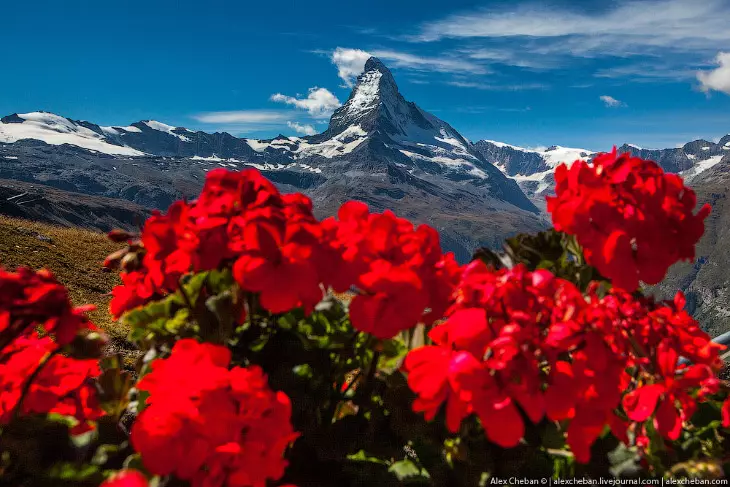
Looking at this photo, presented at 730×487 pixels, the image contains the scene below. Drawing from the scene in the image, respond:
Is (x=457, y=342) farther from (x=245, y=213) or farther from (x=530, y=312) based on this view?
(x=245, y=213)

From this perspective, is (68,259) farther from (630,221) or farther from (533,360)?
(533,360)

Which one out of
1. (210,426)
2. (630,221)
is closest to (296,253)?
(210,426)

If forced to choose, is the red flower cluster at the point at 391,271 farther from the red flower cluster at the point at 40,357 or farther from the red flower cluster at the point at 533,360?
the red flower cluster at the point at 40,357

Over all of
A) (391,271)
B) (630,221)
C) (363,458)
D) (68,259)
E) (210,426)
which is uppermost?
(630,221)

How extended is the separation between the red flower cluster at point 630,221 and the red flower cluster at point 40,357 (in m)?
2.09

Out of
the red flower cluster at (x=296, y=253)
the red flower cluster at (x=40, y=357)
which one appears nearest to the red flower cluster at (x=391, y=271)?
the red flower cluster at (x=296, y=253)

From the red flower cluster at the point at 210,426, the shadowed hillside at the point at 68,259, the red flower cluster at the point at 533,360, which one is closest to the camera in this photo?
the red flower cluster at the point at 210,426

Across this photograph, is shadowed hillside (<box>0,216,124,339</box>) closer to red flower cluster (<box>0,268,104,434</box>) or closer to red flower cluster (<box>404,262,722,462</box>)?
red flower cluster (<box>0,268,104,434</box>)

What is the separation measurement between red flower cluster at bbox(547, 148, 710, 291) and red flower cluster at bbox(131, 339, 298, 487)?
1.47 metres

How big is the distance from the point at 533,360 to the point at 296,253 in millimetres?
937

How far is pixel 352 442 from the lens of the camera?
2.26 m

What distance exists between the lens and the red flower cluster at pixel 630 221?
2260mm

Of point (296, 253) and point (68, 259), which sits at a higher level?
point (296, 253)

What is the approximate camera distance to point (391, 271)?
79.5 inches
